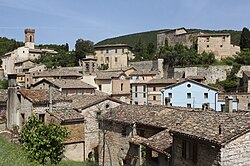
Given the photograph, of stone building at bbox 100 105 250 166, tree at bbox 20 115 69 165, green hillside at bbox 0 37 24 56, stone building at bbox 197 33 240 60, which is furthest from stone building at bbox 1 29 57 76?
tree at bbox 20 115 69 165

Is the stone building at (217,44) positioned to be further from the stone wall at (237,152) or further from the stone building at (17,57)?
the stone wall at (237,152)

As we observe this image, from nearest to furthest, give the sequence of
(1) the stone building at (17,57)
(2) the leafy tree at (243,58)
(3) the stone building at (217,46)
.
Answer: (2) the leafy tree at (243,58), (3) the stone building at (217,46), (1) the stone building at (17,57)

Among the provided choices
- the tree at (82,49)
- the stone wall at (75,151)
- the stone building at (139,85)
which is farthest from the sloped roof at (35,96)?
the tree at (82,49)

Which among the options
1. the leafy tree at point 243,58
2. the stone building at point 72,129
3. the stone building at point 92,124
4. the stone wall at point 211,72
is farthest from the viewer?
the leafy tree at point 243,58

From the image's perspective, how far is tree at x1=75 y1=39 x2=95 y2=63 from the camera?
71.3 meters

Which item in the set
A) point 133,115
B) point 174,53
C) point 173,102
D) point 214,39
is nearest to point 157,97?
point 173,102

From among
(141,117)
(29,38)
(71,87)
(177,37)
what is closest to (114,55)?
(177,37)

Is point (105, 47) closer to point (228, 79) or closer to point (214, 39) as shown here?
point (214, 39)

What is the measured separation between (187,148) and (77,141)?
454 inches

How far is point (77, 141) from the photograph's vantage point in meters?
Answer: 22.7

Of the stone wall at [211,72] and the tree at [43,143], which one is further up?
the stone wall at [211,72]

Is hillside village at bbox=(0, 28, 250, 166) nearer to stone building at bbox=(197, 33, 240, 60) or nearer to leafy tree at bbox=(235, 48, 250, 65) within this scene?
leafy tree at bbox=(235, 48, 250, 65)

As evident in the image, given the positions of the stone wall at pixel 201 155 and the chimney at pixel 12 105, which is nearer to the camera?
the stone wall at pixel 201 155

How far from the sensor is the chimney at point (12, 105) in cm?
2409
